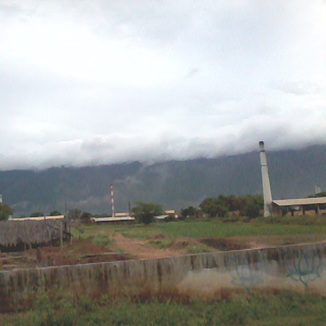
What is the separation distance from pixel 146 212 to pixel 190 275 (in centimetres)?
6393

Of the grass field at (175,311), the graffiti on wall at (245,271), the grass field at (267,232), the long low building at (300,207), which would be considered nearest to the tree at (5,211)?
the grass field at (267,232)

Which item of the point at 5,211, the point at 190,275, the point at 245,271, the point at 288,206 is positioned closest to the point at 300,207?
the point at 288,206

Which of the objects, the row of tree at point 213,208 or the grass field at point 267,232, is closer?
the grass field at point 267,232

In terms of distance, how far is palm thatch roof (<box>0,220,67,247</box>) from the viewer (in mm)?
24125

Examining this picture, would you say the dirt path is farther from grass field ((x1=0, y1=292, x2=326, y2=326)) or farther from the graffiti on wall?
grass field ((x1=0, y1=292, x2=326, y2=326))

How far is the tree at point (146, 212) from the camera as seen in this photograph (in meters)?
70.2

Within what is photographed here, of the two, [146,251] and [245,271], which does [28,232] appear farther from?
[245,271]

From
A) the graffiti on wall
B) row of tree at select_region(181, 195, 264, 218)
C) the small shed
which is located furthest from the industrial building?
the graffiti on wall

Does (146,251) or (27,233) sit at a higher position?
(27,233)

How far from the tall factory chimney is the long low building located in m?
1.09

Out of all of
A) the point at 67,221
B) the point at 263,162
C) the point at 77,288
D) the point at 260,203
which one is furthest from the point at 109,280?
the point at 260,203

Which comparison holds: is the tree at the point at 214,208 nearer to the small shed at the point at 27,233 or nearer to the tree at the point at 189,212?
the tree at the point at 189,212

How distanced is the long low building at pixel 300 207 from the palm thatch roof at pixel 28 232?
39430mm

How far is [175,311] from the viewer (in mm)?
5848
